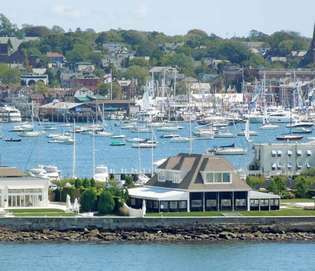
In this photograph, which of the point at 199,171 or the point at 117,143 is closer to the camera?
the point at 199,171

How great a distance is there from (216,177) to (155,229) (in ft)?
10.0

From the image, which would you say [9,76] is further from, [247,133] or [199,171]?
[199,171]

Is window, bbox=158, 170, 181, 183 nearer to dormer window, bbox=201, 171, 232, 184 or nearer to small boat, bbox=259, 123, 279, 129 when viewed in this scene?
dormer window, bbox=201, 171, 232, 184

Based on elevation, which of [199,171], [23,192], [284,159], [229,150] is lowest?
[229,150]

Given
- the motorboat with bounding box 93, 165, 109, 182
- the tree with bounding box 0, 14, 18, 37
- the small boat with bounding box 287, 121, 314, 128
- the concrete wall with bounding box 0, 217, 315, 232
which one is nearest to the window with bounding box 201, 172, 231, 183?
the concrete wall with bounding box 0, 217, 315, 232

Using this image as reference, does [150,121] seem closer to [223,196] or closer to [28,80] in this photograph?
[28,80]

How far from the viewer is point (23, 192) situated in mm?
53906

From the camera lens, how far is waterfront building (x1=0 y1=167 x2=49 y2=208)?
5369cm

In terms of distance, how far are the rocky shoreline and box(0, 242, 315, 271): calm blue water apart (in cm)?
63

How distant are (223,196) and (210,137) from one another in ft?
164

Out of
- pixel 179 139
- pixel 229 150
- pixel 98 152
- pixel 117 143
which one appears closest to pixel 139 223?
pixel 229 150

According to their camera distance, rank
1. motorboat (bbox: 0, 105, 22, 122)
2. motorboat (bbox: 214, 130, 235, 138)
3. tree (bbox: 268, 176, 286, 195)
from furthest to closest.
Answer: motorboat (bbox: 0, 105, 22, 122)
motorboat (bbox: 214, 130, 235, 138)
tree (bbox: 268, 176, 286, 195)

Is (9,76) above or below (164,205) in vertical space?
below

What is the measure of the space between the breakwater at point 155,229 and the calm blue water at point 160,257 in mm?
732
